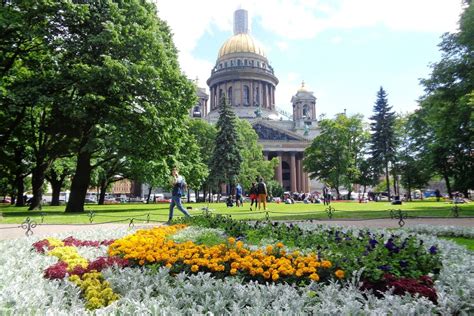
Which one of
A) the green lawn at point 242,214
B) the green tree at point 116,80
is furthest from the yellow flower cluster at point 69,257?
the green tree at point 116,80

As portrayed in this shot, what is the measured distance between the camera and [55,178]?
43188mm

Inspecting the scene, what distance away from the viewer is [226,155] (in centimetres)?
5281

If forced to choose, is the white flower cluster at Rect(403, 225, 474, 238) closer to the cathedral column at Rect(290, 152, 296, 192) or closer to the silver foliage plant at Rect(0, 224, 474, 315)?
the silver foliage plant at Rect(0, 224, 474, 315)

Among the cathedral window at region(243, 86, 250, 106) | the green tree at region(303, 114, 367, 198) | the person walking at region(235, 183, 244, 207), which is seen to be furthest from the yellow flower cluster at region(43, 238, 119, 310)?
the cathedral window at region(243, 86, 250, 106)

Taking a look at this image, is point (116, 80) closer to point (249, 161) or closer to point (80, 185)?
point (80, 185)

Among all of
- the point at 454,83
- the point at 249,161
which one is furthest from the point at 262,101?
the point at 454,83

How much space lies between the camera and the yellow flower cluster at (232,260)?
5859 millimetres

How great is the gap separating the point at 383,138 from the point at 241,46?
5228cm

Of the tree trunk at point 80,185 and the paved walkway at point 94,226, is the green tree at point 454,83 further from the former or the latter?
the tree trunk at point 80,185

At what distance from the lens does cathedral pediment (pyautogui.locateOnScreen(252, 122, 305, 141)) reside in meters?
82.3

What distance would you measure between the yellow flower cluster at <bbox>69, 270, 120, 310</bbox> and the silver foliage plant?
4.9 inches

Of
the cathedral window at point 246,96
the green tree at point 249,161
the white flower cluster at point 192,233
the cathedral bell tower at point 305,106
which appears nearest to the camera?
the white flower cluster at point 192,233

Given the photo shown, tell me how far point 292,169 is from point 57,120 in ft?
207

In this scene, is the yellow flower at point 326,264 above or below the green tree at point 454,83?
below
